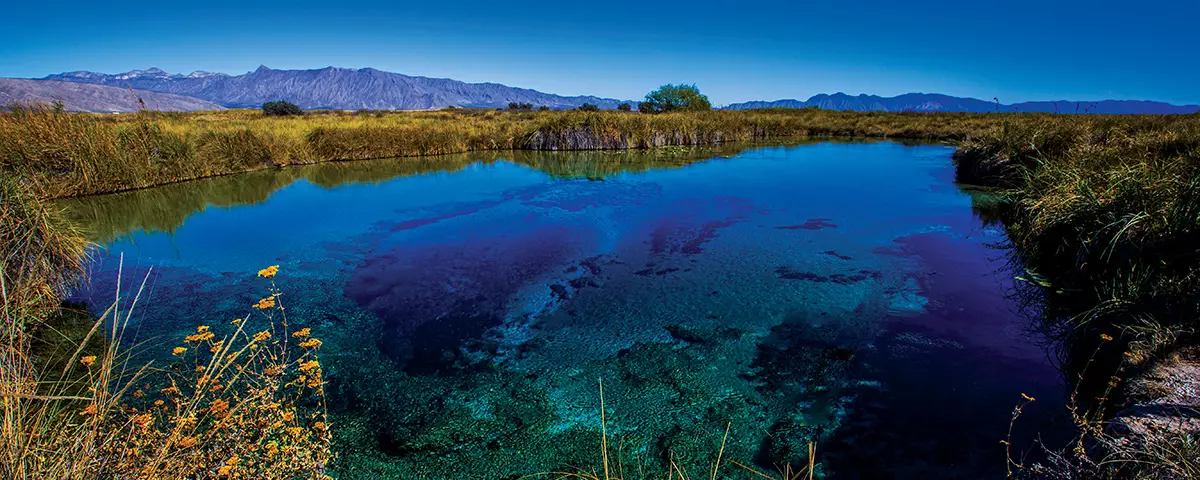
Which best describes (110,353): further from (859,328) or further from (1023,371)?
(1023,371)

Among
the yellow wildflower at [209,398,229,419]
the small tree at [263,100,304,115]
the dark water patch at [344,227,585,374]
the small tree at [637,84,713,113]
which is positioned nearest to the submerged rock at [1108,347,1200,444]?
the yellow wildflower at [209,398,229,419]

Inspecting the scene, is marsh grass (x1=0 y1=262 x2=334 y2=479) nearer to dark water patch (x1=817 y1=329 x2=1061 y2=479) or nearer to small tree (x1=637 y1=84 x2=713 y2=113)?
dark water patch (x1=817 y1=329 x2=1061 y2=479)

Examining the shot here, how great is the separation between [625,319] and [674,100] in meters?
34.0

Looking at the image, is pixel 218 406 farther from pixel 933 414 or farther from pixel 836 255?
pixel 836 255

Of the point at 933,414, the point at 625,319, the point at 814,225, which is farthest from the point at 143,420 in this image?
the point at 814,225

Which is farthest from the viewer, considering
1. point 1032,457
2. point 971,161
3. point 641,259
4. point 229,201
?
point 971,161

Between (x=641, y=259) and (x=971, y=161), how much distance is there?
976 centimetres

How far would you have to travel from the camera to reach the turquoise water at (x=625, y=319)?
2.79 metres

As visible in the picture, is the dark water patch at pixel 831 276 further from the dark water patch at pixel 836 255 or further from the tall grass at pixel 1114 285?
the tall grass at pixel 1114 285

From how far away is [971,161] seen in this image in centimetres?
1120

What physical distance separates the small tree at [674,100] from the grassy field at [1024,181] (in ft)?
51.9

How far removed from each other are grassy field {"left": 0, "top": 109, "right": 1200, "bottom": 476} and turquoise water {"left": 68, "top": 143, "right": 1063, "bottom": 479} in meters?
0.48

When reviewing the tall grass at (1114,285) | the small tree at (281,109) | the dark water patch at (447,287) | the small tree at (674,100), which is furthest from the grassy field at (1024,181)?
the small tree at (281,109)

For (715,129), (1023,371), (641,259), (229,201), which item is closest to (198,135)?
(229,201)
